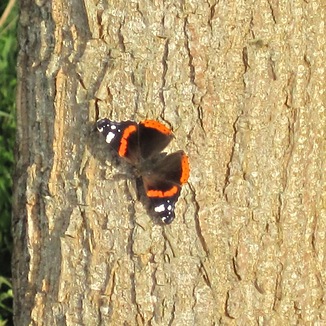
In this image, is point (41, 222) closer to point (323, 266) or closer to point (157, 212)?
point (157, 212)

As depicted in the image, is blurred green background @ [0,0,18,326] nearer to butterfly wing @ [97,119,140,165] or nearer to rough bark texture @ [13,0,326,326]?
rough bark texture @ [13,0,326,326]

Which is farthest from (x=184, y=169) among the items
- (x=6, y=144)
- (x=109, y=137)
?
(x=6, y=144)

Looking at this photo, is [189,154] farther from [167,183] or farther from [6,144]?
[6,144]

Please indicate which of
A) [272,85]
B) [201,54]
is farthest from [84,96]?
[272,85]

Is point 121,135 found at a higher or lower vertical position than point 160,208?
higher

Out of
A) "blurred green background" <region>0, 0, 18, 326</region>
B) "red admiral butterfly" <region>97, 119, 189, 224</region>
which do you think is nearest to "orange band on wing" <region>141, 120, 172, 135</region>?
"red admiral butterfly" <region>97, 119, 189, 224</region>

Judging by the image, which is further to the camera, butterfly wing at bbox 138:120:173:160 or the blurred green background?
the blurred green background

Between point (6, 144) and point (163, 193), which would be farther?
point (6, 144)
